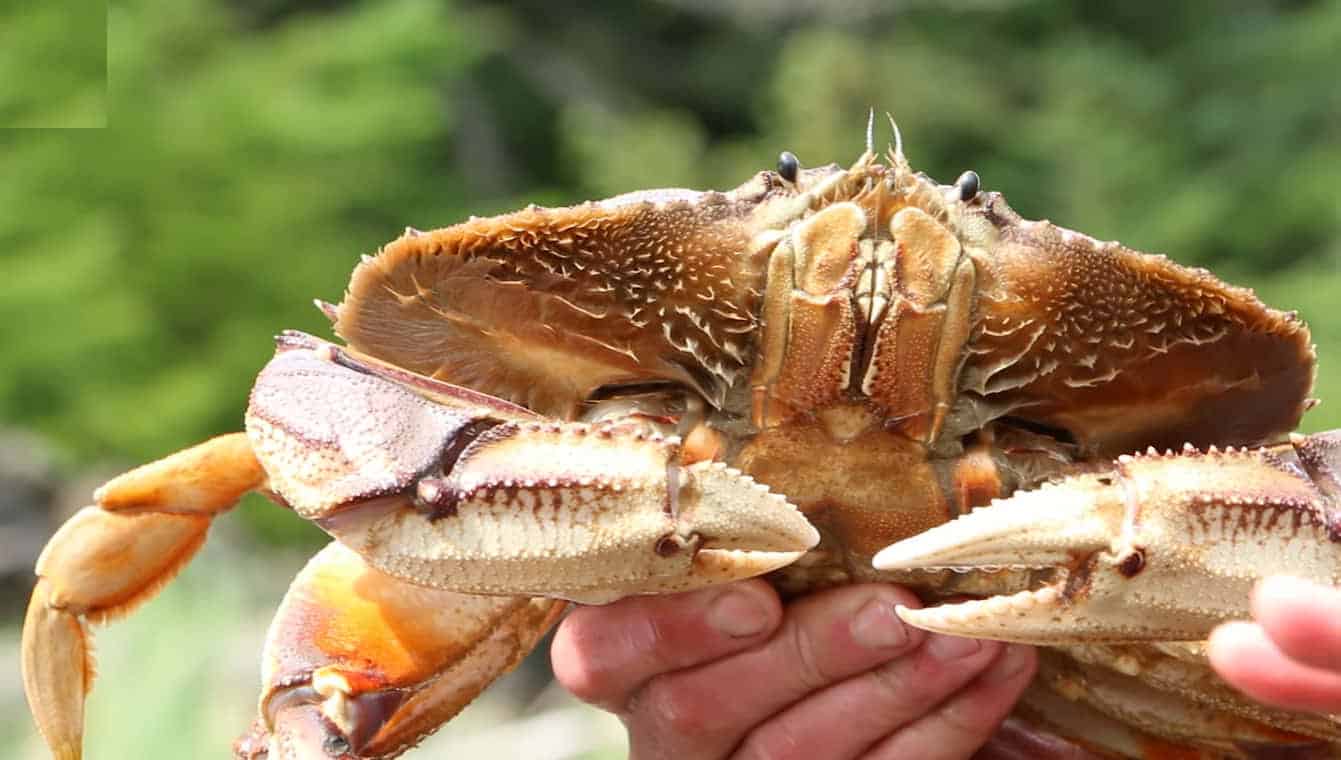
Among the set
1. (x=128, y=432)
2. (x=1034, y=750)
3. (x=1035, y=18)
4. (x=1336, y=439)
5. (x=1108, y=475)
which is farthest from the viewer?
(x=1035, y=18)

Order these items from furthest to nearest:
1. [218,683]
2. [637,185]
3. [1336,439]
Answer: [637,185] → [218,683] → [1336,439]

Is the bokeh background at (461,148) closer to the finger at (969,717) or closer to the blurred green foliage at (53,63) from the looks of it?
the blurred green foliage at (53,63)

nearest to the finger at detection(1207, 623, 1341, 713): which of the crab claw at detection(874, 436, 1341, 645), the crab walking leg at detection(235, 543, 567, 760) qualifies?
the crab claw at detection(874, 436, 1341, 645)

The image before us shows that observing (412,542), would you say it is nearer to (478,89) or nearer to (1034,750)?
(1034,750)

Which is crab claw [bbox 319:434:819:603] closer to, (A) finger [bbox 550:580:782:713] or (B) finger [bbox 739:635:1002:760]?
(A) finger [bbox 550:580:782:713]

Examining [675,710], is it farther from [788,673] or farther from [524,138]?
[524,138]

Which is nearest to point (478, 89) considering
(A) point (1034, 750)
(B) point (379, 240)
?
(B) point (379, 240)
